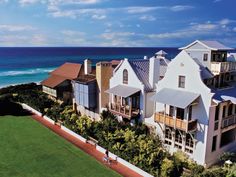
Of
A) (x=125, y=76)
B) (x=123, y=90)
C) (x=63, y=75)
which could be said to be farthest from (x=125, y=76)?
(x=63, y=75)

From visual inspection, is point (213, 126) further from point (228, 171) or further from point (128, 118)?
point (128, 118)

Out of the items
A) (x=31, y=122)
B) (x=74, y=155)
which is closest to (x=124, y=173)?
(x=74, y=155)

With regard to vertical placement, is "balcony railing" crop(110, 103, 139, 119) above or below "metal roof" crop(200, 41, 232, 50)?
below

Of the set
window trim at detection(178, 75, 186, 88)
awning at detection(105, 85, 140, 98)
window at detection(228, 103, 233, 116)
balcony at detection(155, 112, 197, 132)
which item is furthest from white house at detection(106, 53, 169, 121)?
window at detection(228, 103, 233, 116)

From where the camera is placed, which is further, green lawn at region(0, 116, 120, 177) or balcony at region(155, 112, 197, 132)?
balcony at region(155, 112, 197, 132)

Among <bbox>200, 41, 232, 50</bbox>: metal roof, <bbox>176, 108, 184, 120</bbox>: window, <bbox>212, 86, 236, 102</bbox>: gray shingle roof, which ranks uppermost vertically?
<bbox>200, 41, 232, 50</bbox>: metal roof

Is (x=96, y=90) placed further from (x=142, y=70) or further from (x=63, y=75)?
(x=63, y=75)

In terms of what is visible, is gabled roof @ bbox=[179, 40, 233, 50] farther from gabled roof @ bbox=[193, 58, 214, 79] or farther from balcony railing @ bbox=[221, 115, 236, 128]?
balcony railing @ bbox=[221, 115, 236, 128]
